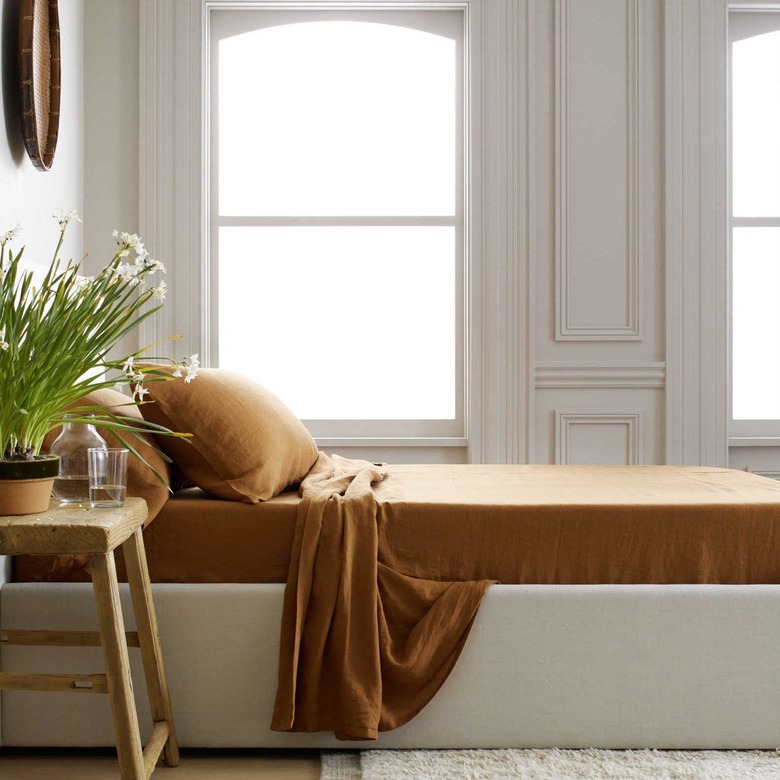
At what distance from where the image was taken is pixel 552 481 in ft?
7.73

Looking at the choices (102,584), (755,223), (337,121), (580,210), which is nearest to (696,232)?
(755,223)

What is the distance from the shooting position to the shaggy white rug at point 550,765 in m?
1.75

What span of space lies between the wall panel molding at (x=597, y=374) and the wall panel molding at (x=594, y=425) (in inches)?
4.5

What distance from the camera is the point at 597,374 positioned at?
3.42 meters

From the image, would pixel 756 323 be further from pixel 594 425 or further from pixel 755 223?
pixel 594 425

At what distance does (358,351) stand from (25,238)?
1.43 m

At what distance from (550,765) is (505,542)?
18.2 inches

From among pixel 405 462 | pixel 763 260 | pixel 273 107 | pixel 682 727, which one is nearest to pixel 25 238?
pixel 273 107

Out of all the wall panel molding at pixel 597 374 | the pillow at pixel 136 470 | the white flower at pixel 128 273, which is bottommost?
the pillow at pixel 136 470

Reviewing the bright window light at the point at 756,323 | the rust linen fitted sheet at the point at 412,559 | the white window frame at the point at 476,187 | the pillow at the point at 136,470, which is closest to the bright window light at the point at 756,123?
the bright window light at the point at 756,323

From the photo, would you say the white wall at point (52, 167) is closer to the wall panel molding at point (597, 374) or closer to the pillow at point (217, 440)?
the pillow at point (217, 440)

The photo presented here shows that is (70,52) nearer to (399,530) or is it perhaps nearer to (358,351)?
(358,351)

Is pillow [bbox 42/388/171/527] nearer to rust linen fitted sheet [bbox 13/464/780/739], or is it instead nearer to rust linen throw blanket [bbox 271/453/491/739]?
rust linen fitted sheet [bbox 13/464/780/739]

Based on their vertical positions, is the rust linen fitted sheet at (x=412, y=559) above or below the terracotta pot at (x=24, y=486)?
below
